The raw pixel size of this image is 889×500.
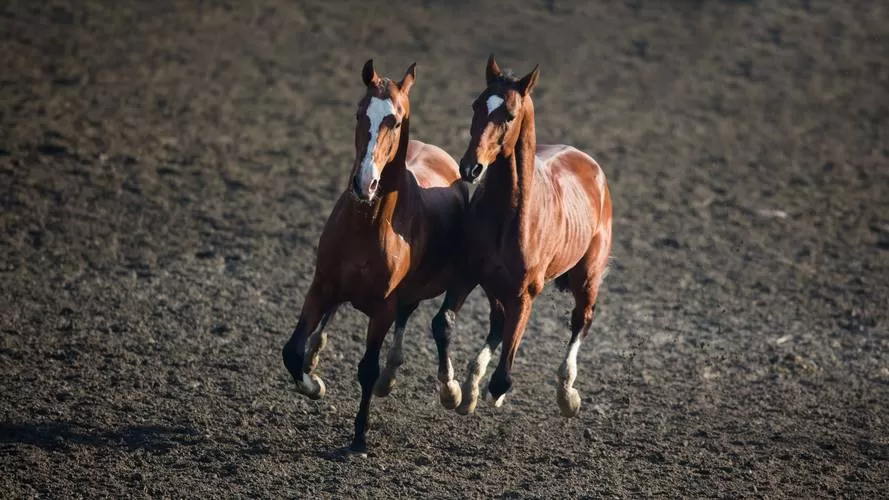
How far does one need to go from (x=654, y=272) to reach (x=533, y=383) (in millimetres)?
2587

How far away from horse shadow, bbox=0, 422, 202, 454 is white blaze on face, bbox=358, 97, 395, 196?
1922 mm

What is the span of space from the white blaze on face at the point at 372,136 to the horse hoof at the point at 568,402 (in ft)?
7.06

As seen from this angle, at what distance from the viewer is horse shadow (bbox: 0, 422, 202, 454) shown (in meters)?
6.87

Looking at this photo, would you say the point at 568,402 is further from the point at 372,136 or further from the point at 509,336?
the point at 372,136

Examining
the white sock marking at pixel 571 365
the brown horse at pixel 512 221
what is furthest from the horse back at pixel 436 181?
the white sock marking at pixel 571 365

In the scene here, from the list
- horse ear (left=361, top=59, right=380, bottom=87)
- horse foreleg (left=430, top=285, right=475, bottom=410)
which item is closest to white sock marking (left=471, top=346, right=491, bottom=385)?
horse foreleg (left=430, top=285, right=475, bottom=410)

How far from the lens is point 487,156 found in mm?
6656

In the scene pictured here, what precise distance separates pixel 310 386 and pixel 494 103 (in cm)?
188

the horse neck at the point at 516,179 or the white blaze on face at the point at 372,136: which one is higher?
the white blaze on face at the point at 372,136

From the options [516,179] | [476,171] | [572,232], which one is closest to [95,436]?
[476,171]

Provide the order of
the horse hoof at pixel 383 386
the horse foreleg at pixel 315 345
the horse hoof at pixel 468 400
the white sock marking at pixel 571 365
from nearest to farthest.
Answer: the horse hoof at pixel 468 400 < the horse foreleg at pixel 315 345 < the horse hoof at pixel 383 386 < the white sock marking at pixel 571 365

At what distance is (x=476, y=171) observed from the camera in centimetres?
653

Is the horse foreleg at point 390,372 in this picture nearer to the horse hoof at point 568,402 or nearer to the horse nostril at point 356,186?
the horse hoof at point 568,402

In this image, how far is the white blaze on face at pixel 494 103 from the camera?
672cm
